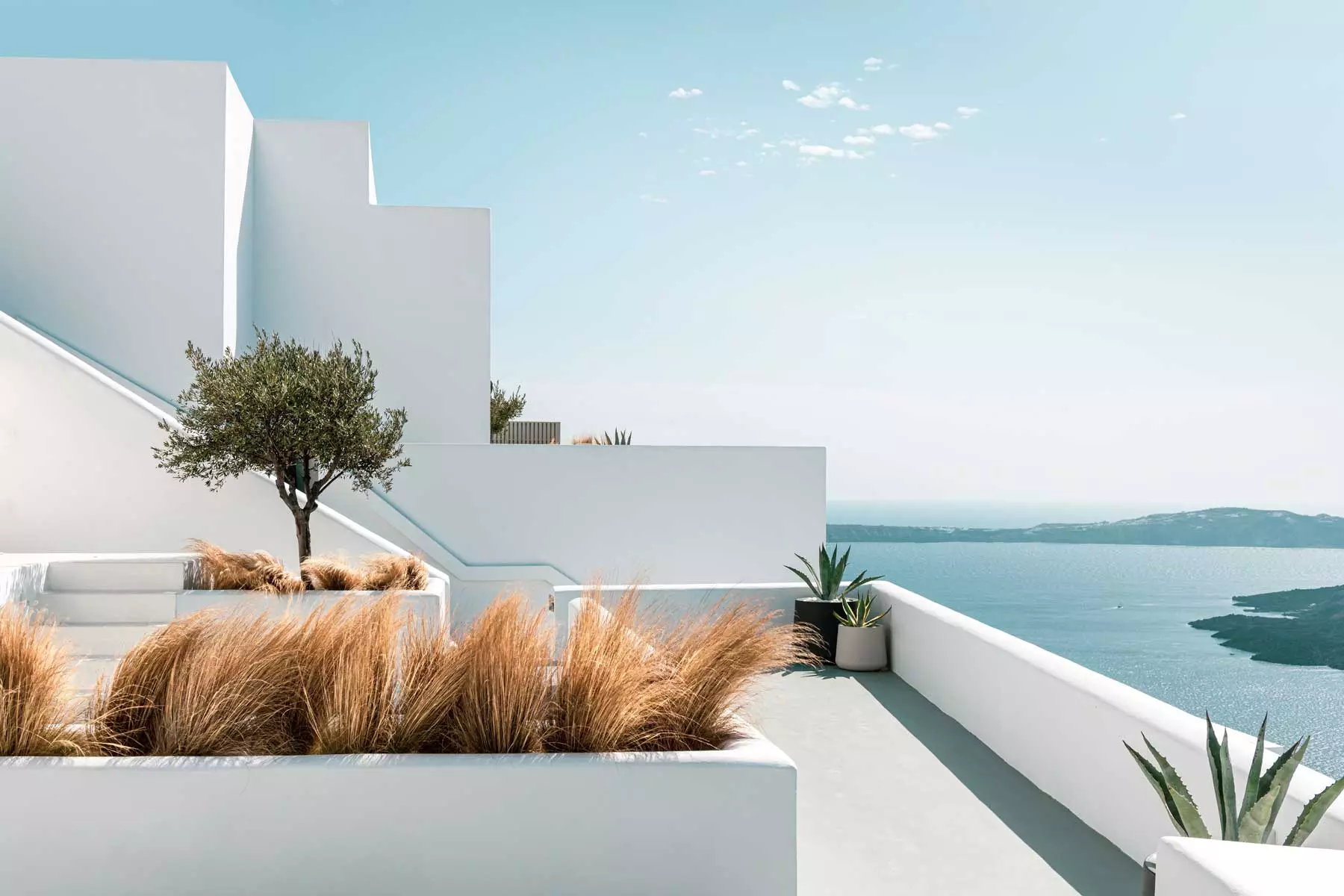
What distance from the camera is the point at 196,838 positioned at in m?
2.39

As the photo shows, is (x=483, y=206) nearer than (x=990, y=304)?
Yes

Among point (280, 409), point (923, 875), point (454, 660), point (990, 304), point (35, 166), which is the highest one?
point (990, 304)

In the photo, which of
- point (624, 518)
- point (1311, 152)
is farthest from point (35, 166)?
point (1311, 152)

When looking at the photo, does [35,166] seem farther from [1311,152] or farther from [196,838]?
[1311,152]

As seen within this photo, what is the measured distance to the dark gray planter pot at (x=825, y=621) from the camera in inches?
239

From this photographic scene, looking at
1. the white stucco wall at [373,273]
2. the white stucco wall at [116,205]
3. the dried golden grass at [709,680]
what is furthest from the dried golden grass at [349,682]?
the white stucco wall at [373,273]

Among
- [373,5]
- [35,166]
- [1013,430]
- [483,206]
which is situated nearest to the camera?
[35,166]

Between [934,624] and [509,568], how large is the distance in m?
7.31

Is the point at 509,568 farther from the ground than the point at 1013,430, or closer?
closer

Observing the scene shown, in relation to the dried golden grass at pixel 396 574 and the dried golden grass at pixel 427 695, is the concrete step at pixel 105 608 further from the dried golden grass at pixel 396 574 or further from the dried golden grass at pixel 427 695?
the dried golden grass at pixel 427 695

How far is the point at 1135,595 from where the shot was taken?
1131 inches

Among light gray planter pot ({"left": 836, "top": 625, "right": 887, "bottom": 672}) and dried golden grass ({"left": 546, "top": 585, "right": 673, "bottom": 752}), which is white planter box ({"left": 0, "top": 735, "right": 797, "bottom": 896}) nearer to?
dried golden grass ({"left": 546, "top": 585, "right": 673, "bottom": 752})

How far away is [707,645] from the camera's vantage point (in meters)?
2.88

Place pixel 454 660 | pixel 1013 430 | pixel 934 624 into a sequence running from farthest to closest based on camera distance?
pixel 1013 430, pixel 934 624, pixel 454 660
